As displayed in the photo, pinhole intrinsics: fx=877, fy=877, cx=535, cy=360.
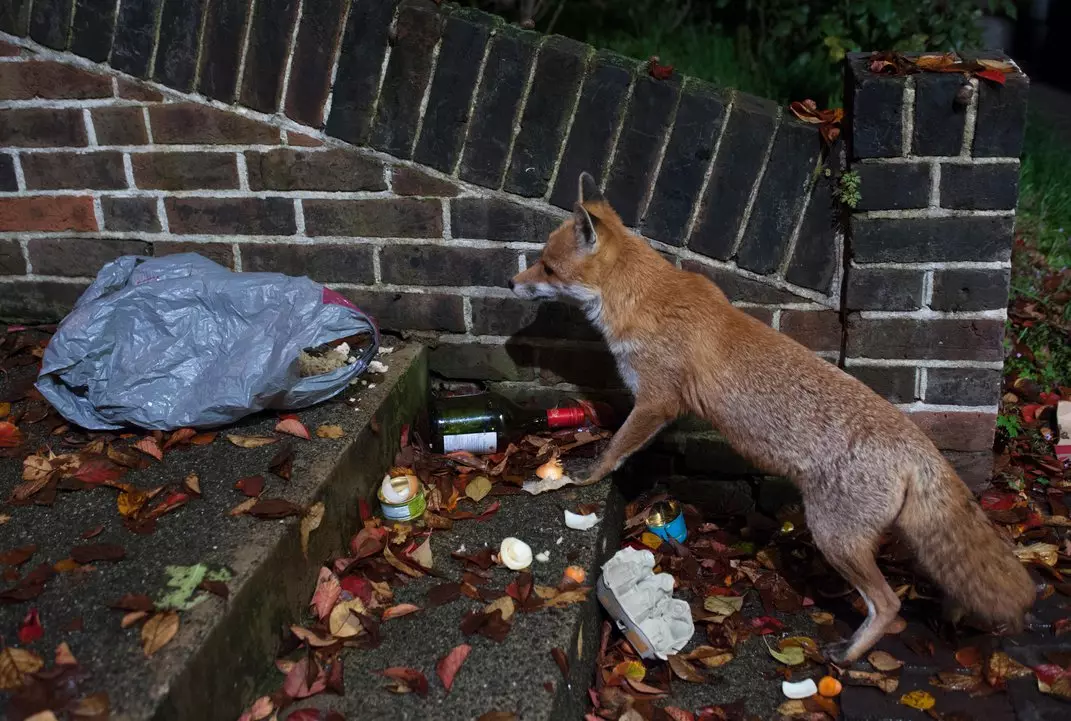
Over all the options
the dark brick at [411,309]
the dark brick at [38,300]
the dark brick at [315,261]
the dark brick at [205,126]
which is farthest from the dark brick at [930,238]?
the dark brick at [38,300]

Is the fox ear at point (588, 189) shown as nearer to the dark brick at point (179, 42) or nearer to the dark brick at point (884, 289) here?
the dark brick at point (884, 289)

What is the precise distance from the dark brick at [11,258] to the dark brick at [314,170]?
116 centimetres

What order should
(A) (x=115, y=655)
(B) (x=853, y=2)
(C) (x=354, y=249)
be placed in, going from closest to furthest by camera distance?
(A) (x=115, y=655) → (C) (x=354, y=249) → (B) (x=853, y=2)

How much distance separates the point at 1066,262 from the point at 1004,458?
5.52 ft

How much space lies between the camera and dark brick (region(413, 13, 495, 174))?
3.23 meters

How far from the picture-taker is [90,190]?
3.62 m

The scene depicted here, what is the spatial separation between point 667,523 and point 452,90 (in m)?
1.83

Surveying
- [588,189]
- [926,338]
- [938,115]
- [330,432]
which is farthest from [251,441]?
[938,115]

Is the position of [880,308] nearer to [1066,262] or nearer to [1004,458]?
[1004,458]

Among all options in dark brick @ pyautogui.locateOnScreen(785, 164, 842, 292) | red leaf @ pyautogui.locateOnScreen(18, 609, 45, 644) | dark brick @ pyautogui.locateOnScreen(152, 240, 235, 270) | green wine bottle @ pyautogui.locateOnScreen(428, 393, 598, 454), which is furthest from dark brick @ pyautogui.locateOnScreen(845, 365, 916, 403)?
red leaf @ pyautogui.locateOnScreen(18, 609, 45, 644)

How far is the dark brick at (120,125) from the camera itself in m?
3.47

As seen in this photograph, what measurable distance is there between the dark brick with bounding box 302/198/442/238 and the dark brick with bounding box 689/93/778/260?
40.4 inches

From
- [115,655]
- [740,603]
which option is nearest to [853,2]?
[740,603]

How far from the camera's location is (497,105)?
3.26m
